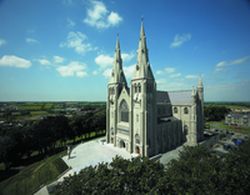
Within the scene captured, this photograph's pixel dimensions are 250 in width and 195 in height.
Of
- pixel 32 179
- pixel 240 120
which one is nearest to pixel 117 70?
pixel 32 179

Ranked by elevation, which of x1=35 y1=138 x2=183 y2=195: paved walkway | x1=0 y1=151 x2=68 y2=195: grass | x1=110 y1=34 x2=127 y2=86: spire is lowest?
x1=0 y1=151 x2=68 y2=195: grass

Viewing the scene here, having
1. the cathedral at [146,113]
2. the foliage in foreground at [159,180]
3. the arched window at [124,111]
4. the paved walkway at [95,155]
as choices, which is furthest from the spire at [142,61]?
the foliage in foreground at [159,180]

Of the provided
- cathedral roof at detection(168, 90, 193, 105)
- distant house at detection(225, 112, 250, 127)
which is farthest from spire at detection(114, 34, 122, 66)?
distant house at detection(225, 112, 250, 127)

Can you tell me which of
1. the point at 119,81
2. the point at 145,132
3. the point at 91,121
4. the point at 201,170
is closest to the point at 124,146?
the point at 145,132

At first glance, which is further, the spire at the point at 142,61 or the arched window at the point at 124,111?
the arched window at the point at 124,111

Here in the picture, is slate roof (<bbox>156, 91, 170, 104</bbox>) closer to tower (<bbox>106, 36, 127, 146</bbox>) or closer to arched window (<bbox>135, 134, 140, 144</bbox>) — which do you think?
tower (<bbox>106, 36, 127, 146</bbox>)

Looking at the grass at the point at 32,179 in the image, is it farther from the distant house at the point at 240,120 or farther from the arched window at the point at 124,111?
the distant house at the point at 240,120
